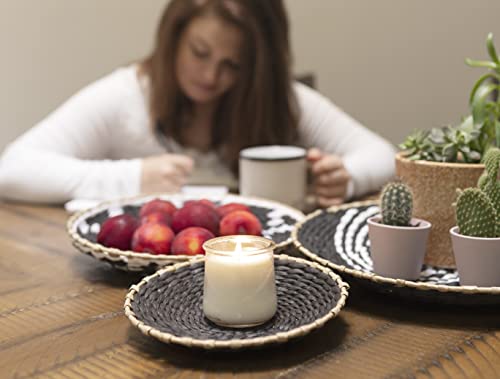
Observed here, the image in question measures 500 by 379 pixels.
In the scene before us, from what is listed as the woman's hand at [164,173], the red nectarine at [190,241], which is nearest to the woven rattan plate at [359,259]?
the red nectarine at [190,241]

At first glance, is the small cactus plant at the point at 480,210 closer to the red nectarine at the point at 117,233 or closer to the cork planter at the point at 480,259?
the cork planter at the point at 480,259

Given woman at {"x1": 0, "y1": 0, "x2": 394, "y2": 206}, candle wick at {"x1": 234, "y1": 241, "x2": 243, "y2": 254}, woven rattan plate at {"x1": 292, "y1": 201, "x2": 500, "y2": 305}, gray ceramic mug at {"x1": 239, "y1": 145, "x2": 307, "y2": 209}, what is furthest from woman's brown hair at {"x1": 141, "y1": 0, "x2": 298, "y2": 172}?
candle wick at {"x1": 234, "y1": 241, "x2": 243, "y2": 254}

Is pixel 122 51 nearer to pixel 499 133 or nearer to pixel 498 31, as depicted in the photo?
pixel 498 31

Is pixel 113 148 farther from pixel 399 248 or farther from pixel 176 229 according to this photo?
pixel 399 248

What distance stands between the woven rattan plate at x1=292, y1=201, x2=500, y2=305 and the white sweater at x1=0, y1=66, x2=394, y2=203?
20.5 inches

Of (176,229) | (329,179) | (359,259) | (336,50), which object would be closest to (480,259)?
(359,259)

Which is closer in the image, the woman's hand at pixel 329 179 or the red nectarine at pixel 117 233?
the red nectarine at pixel 117 233

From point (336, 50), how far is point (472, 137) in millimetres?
2470

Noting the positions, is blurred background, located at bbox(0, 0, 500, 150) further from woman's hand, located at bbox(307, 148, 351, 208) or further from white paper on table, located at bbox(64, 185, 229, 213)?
woman's hand, located at bbox(307, 148, 351, 208)

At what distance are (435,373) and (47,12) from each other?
8.59 ft

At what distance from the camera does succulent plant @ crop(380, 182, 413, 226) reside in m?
0.79

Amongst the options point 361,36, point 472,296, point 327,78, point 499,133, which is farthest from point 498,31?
point 472,296

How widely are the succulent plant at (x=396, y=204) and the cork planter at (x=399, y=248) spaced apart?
0.04 feet

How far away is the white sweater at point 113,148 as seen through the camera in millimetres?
1460
